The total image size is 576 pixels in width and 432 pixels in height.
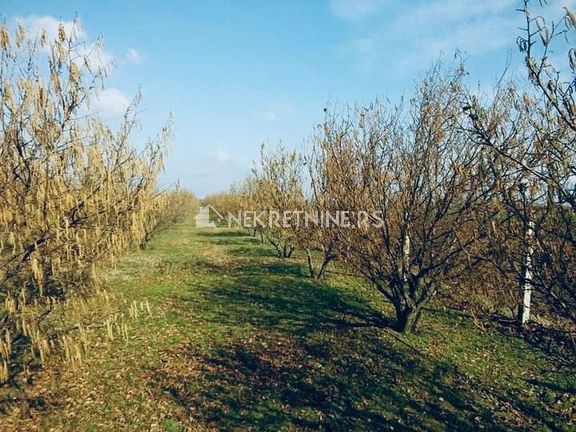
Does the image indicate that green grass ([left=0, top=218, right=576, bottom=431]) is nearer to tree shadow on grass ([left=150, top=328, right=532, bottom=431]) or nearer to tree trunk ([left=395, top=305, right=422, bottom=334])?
tree shadow on grass ([left=150, top=328, right=532, bottom=431])

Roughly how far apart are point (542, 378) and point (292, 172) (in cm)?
1362

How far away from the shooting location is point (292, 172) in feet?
62.8

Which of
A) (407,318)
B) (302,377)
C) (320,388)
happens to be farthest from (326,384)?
(407,318)

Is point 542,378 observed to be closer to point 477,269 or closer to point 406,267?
point 477,269

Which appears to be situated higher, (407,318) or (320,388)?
(407,318)

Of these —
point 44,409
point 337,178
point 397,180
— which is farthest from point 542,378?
point 44,409

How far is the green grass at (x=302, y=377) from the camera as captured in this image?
668 centimetres

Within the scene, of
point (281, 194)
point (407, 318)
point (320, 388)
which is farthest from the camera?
point (281, 194)

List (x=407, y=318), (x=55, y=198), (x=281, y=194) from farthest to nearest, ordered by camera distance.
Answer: (x=281, y=194) → (x=407, y=318) → (x=55, y=198)

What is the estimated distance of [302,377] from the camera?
26.3 feet

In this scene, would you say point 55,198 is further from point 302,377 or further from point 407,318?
point 407,318

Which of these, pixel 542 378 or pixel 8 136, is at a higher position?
pixel 8 136

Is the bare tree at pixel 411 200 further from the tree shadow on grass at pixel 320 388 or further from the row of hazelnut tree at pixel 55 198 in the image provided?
the row of hazelnut tree at pixel 55 198

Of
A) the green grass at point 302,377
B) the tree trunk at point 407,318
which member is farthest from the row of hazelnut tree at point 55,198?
the tree trunk at point 407,318
